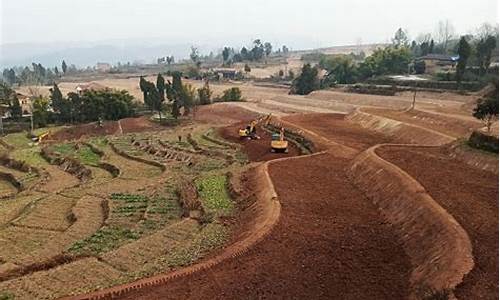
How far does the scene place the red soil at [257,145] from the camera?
1250 inches

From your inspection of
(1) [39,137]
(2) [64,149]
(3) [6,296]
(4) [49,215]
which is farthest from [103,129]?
(3) [6,296]

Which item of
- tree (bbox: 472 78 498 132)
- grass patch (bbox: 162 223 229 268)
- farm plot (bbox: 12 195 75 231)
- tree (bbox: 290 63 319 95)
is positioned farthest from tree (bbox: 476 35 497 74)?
farm plot (bbox: 12 195 75 231)

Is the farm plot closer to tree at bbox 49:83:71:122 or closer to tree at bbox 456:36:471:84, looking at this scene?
tree at bbox 49:83:71:122

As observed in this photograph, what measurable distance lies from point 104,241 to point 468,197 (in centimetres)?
1391

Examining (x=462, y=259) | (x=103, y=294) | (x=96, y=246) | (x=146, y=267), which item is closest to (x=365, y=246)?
(x=462, y=259)

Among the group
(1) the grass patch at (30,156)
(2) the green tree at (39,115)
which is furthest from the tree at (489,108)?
(2) the green tree at (39,115)

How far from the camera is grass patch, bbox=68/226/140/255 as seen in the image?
727 inches

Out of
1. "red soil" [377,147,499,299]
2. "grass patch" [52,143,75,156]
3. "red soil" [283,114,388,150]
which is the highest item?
"red soil" [377,147,499,299]

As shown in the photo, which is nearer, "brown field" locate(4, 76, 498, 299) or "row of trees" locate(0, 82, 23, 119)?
"brown field" locate(4, 76, 498, 299)

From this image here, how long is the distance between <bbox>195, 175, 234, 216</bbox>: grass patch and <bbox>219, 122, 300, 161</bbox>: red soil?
18.6ft

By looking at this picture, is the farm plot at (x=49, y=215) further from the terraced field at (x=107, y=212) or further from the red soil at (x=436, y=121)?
the red soil at (x=436, y=121)

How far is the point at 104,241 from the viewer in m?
19.3

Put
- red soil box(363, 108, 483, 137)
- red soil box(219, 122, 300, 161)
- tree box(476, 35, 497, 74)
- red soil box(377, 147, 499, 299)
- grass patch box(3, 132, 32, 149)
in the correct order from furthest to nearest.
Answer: tree box(476, 35, 497, 74) → grass patch box(3, 132, 32, 149) → red soil box(363, 108, 483, 137) → red soil box(219, 122, 300, 161) → red soil box(377, 147, 499, 299)

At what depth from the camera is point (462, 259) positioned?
1273 centimetres
